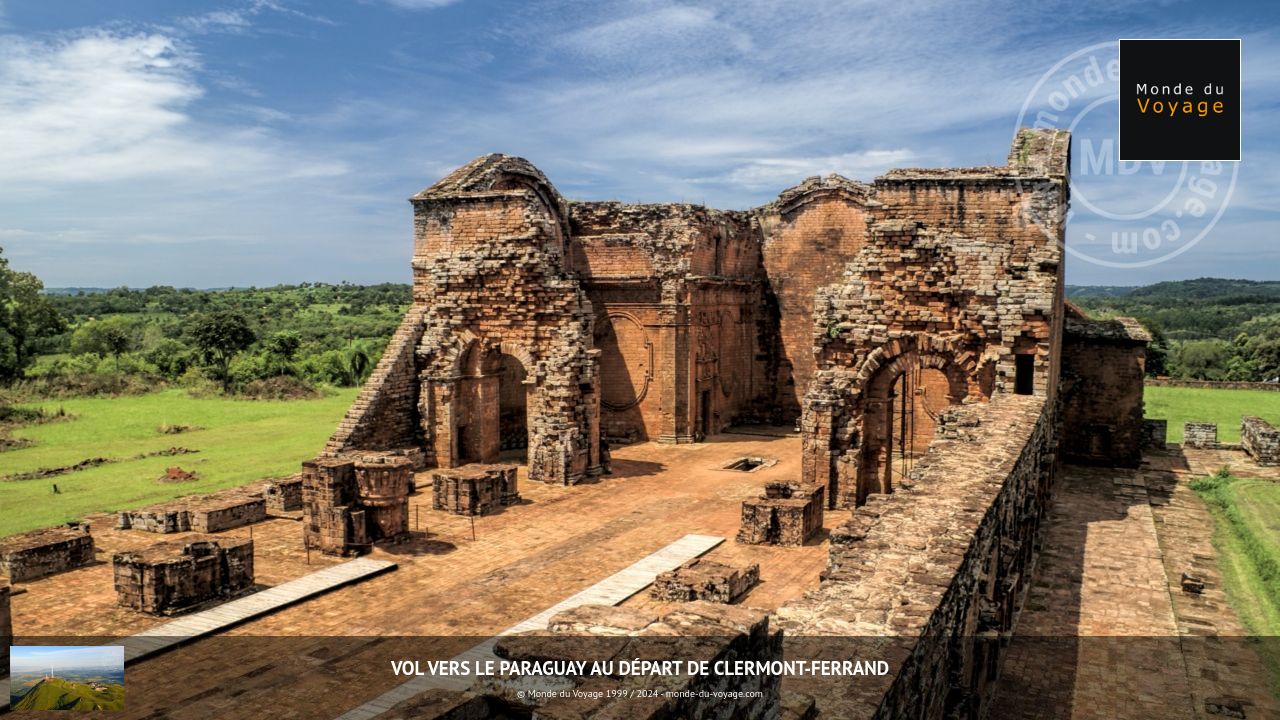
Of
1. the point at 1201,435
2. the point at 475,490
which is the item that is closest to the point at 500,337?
the point at 475,490

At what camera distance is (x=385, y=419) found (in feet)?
61.0

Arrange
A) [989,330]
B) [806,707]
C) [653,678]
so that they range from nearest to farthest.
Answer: [653,678], [806,707], [989,330]

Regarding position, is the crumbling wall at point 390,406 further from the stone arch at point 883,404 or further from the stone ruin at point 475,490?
the stone arch at point 883,404

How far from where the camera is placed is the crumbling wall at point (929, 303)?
48.0 feet

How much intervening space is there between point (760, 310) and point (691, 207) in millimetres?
4812

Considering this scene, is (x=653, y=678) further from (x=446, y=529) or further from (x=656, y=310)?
(x=656, y=310)

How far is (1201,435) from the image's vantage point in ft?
79.7

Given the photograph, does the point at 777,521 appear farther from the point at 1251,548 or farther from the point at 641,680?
the point at 641,680

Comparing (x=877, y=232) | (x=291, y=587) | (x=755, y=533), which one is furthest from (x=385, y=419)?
(x=877, y=232)

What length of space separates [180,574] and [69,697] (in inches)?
109

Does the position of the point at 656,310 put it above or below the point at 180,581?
above

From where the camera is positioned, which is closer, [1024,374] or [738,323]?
[1024,374]

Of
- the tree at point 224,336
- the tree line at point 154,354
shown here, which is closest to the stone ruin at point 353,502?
the tree line at point 154,354

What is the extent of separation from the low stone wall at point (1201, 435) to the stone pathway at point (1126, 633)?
357 inches
